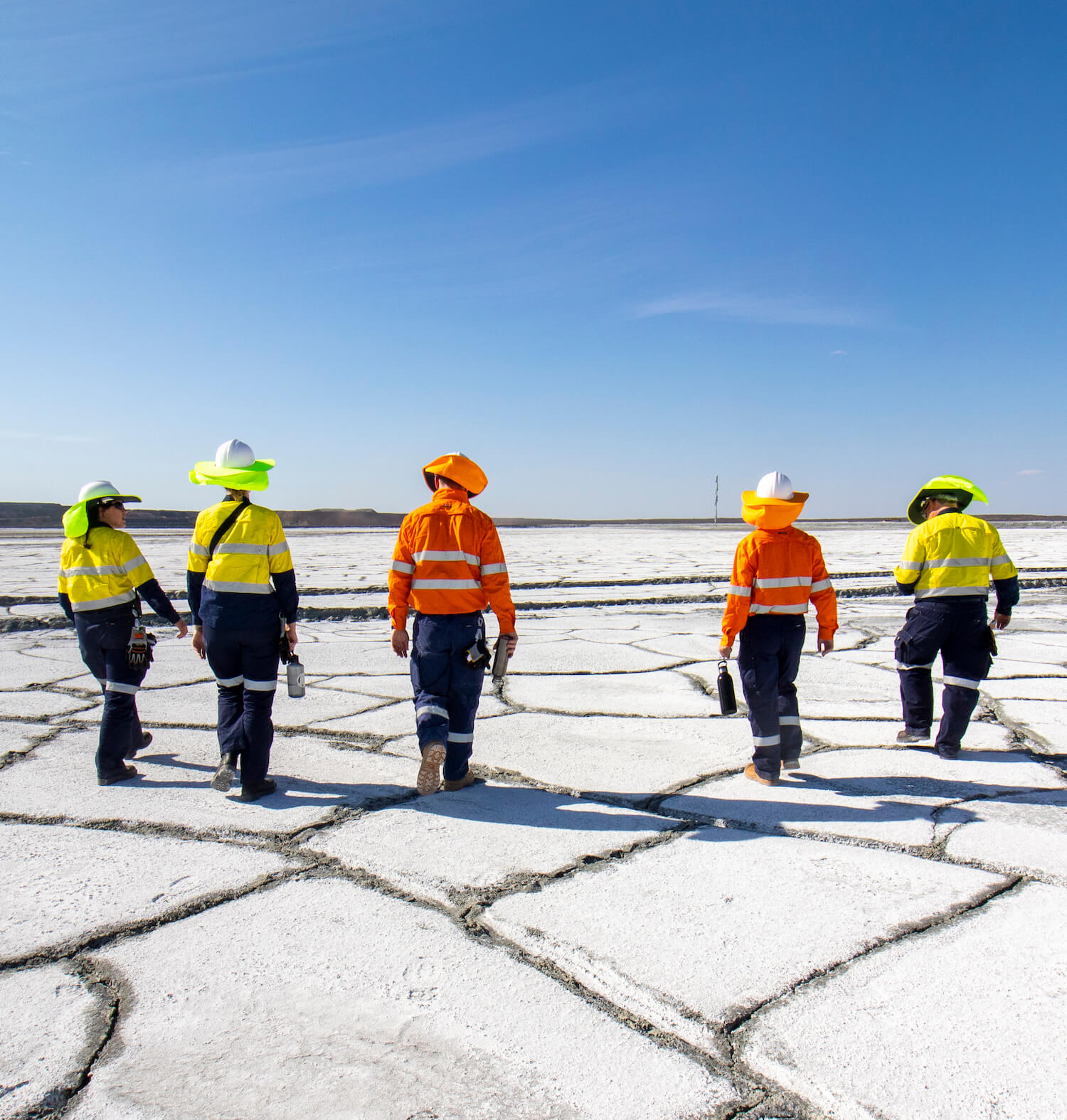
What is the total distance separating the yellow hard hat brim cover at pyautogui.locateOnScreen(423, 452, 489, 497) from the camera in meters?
3.09

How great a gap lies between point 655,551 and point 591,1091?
1352 centimetres

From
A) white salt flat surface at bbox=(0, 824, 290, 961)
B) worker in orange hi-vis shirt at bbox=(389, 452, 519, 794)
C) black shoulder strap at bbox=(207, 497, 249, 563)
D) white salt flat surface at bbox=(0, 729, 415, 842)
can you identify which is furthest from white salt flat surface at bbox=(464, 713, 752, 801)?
black shoulder strap at bbox=(207, 497, 249, 563)

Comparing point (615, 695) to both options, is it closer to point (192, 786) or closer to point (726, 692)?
point (726, 692)

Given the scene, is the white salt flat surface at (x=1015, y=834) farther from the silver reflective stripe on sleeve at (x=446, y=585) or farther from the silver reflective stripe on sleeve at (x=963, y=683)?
the silver reflective stripe on sleeve at (x=446, y=585)

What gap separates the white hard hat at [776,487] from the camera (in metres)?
3.13

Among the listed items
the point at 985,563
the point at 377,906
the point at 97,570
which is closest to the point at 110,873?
the point at 377,906

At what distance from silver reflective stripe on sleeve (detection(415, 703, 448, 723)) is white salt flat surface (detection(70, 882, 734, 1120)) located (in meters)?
1.03

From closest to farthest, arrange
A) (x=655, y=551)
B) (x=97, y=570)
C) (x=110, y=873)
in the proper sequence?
(x=110, y=873) < (x=97, y=570) < (x=655, y=551)

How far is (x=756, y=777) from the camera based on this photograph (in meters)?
3.00

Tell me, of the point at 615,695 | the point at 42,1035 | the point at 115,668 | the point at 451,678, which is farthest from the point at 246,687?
the point at 615,695

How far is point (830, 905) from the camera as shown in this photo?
1986mm

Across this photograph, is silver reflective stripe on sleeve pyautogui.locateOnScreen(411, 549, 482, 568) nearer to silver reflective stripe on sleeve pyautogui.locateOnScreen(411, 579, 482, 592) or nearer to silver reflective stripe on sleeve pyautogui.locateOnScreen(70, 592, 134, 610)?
silver reflective stripe on sleeve pyautogui.locateOnScreen(411, 579, 482, 592)

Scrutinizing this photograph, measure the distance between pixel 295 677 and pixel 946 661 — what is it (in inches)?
99.6

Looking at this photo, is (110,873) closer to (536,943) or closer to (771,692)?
(536,943)
